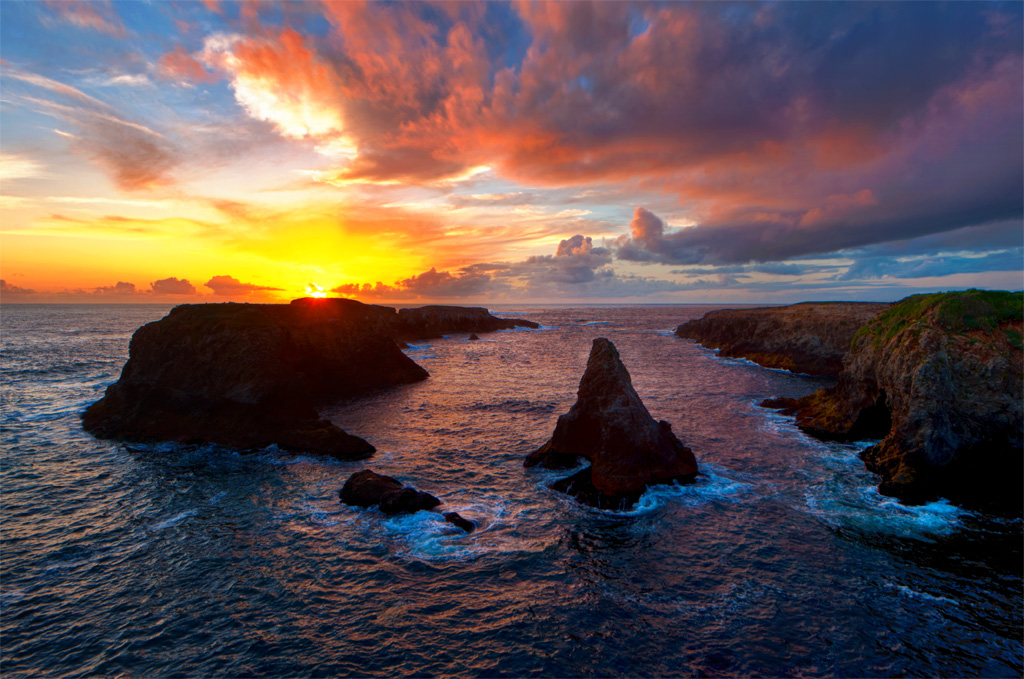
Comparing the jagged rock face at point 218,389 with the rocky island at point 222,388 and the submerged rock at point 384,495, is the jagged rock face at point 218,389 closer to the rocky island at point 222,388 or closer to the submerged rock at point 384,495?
the rocky island at point 222,388

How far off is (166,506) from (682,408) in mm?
37470

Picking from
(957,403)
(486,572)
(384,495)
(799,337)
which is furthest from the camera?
(799,337)

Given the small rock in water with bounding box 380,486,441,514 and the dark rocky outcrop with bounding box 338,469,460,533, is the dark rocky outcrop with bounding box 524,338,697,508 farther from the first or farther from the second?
the small rock in water with bounding box 380,486,441,514

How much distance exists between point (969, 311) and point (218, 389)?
4983cm

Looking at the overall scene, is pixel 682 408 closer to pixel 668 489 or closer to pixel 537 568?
pixel 668 489

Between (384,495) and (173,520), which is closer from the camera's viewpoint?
(173,520)

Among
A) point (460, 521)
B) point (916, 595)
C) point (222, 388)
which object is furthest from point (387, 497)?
point (222, 388)

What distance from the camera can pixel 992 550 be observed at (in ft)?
56.3

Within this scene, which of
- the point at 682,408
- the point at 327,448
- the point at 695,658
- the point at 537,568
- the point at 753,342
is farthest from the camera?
the point at 753,342

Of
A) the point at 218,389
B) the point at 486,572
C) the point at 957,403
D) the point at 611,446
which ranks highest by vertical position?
the point at 957,403

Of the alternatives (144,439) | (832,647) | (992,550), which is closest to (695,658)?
(832,647)

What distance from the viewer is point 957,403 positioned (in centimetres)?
2264

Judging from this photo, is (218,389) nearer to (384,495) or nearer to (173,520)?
(173,520)

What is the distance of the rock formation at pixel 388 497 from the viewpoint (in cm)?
2034
